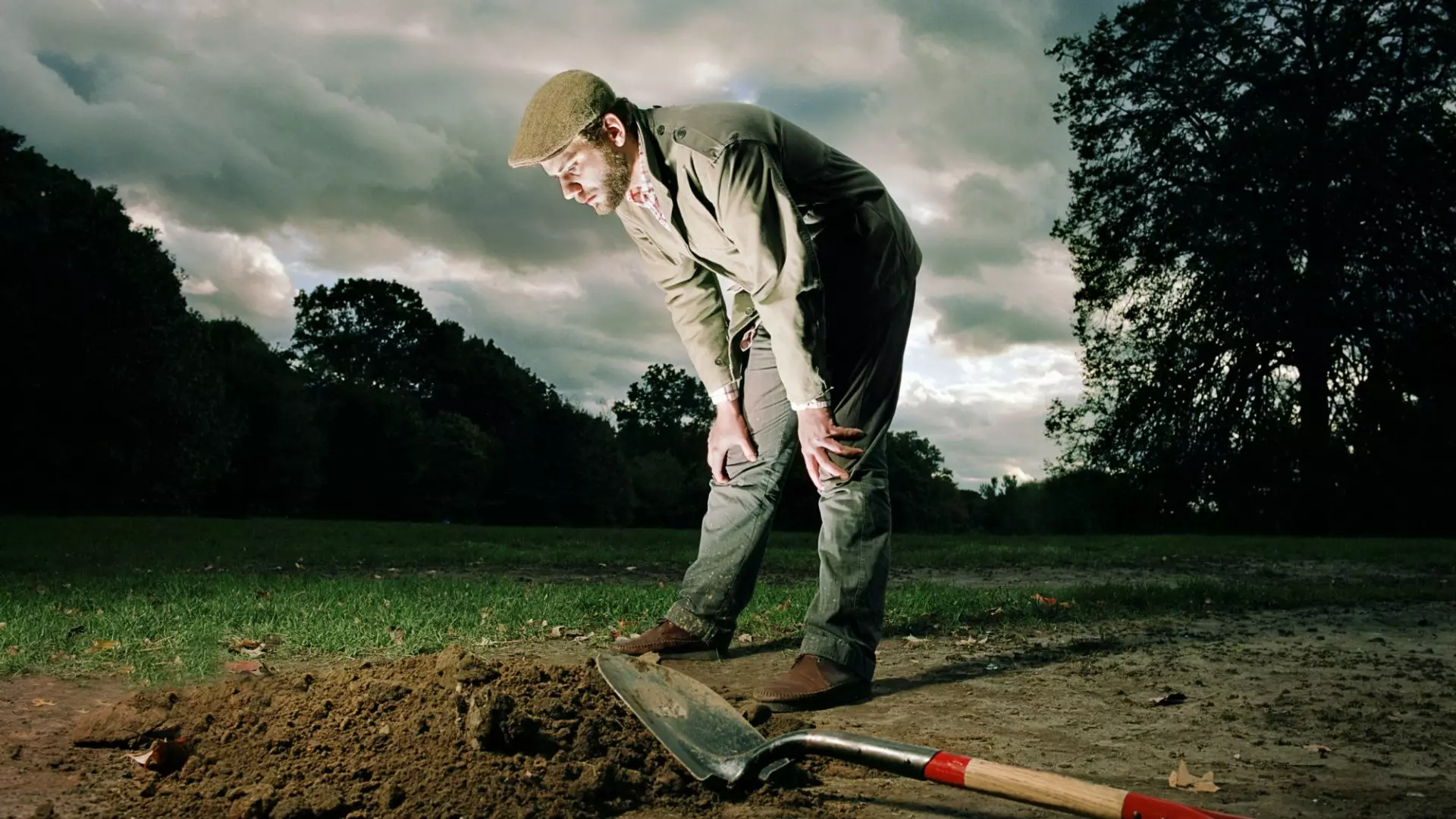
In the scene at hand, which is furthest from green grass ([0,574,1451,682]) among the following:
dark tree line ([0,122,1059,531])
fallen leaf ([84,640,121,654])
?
dark tree line ([0,122,1059,531])

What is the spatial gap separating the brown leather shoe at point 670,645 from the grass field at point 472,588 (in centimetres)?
61

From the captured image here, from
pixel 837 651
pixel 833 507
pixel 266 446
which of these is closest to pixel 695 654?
pixel 837 651

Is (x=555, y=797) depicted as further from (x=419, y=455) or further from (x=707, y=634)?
(x=419, y=455)

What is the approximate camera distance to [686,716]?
284 cm

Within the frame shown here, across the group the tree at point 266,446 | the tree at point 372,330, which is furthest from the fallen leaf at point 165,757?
the tree at point 372,330

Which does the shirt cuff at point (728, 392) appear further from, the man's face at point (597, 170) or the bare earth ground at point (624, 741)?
the bare earth ground at point (624, 741)

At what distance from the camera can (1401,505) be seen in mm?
23875

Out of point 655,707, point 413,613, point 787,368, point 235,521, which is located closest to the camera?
point 655,707

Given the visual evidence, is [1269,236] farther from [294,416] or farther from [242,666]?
[294,416]

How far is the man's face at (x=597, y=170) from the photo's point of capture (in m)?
3.42

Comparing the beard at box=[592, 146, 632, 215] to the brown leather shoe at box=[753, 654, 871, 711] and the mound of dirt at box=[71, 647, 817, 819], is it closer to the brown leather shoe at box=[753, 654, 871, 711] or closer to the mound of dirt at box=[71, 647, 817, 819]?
the mound of dirt at box=[71, 647, 817, 819]

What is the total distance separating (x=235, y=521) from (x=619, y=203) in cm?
1846

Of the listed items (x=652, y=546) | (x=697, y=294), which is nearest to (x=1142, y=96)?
(x=652, y=546)

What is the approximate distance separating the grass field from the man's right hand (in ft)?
3.44
